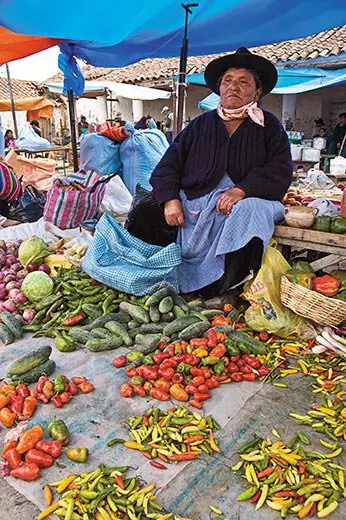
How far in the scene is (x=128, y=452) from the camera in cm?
205

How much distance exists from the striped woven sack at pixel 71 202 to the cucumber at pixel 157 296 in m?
2.20

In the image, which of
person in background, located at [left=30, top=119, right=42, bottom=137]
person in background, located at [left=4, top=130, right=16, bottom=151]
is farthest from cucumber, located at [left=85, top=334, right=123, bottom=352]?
person in background, located at [left=30, top=119, right=42, bottom=137]

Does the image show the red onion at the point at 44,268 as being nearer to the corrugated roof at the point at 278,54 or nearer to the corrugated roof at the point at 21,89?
the corrugated roof at the point at 278,54

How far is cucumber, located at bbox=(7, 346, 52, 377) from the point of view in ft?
8.47

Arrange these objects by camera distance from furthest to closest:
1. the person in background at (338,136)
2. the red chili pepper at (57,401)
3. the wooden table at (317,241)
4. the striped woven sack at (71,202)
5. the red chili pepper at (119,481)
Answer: the person in background at (338,136)
the striped woven sack at (71,202)
the wooden table at (317,241)
the red chili pepper at (57,401)
the red chili pepper at (119,481)

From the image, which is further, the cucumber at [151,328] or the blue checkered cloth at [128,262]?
the blue checkered cloth at [128,262]

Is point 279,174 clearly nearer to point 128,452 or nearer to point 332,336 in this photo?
point 332,336

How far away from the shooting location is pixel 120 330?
314cm

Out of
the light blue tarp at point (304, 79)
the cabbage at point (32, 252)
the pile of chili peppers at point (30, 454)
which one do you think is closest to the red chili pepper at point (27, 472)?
the pile of chili peppers at point (30, 454)

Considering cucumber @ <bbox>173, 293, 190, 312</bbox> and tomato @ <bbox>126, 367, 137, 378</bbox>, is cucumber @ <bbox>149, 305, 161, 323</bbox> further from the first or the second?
tomato @ <bbox>126, 367, 137, 378</bbox>

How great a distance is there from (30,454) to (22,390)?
517mm

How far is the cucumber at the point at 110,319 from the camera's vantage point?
3.23 meters

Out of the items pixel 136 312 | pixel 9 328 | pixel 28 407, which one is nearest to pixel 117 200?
pixel 136 312

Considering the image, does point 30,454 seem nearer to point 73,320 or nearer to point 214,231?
point 73,320
